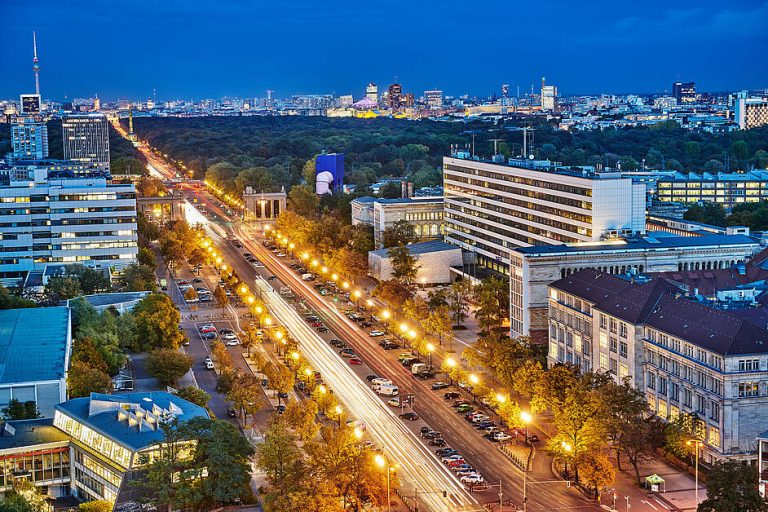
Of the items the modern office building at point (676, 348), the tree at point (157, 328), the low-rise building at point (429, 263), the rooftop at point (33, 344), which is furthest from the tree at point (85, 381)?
the low-rise building at point (429, 263)

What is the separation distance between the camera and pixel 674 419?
2346 inches

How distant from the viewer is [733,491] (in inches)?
1825

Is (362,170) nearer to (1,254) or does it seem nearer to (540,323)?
(1,254)

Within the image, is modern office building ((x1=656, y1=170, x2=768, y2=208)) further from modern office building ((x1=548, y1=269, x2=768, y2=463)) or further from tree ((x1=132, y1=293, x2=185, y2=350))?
tree ((x1=132, y1=293, x2=185, y2=350))

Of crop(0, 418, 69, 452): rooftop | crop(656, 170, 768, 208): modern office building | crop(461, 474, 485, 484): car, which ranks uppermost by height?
crop(656, 170, 768, 208): modern office building

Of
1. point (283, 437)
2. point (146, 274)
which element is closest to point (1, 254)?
point (146, 274)

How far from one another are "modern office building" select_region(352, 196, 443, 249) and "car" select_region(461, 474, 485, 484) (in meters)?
70.8

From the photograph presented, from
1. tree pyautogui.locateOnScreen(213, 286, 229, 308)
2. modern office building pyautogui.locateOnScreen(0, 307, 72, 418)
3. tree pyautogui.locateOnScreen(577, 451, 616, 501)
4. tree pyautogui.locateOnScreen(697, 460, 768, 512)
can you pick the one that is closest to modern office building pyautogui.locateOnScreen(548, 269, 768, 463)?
tree pyautogui.locateOnScreen(577, 451, 616, 501)

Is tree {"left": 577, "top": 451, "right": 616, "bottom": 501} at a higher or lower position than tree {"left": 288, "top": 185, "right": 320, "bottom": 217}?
lower

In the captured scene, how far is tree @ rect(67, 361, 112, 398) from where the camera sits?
65.9 metres

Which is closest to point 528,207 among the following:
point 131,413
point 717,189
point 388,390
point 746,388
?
point 388,390

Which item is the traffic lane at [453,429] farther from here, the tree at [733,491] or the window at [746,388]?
the window at [746,388]

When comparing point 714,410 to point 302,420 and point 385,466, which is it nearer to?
point 385,466

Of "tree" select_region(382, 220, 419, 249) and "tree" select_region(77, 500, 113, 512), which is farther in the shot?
"tree" select_region(382, 220, 419, 249)
